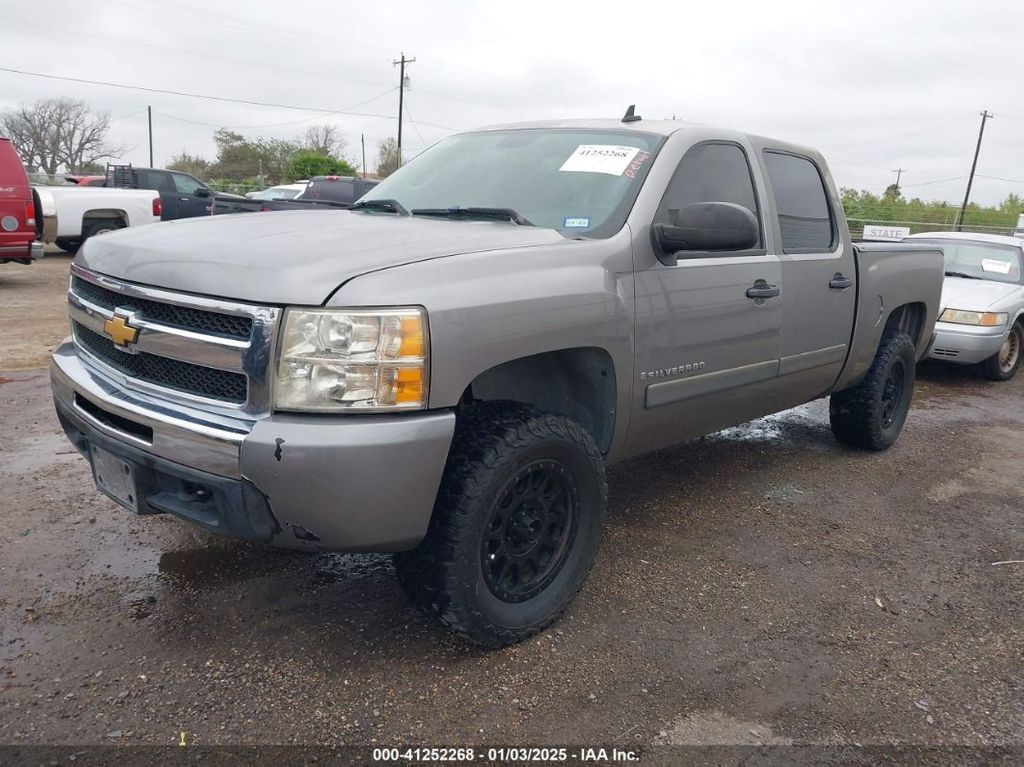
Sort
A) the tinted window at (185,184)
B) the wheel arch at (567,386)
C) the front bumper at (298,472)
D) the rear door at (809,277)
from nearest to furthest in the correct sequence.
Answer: the front bumper at (298,472) → the wheel arch at (567,386) → the rear door at (809,277) → the tinted window at (185,184)

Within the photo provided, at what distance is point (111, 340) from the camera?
269 cm

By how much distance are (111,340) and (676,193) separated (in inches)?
87.6

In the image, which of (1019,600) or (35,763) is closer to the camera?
(35,763)

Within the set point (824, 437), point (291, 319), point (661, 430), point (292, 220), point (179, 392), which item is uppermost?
point (292, 220)

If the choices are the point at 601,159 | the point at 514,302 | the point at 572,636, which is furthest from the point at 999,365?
the point at 514,302

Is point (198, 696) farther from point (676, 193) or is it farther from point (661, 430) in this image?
point (676, 193)

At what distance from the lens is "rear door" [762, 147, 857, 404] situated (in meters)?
3.95

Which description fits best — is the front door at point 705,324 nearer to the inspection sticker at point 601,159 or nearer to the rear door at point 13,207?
the inspection sticker at point 601,159

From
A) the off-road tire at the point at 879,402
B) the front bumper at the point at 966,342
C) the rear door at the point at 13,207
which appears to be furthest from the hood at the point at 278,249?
the rear door at the point at 13,207

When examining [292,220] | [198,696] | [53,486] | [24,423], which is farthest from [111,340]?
[24,423]

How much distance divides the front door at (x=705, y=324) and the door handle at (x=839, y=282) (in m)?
0.58

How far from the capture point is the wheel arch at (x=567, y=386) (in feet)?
9.29

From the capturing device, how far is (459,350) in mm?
2346

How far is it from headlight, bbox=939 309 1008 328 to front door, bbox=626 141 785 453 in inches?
186
